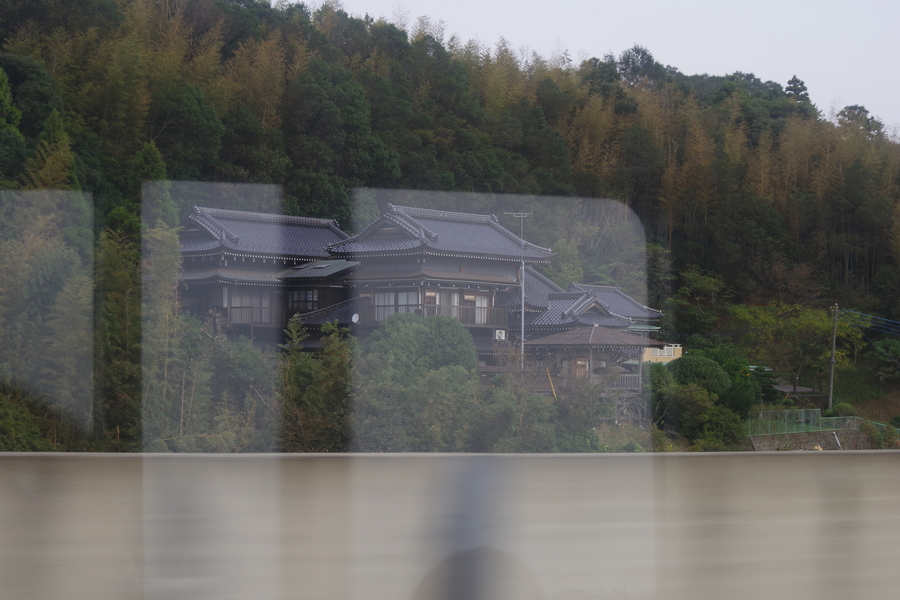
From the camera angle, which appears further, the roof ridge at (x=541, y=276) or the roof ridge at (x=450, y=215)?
the roof ridge at (x=541, y=276)

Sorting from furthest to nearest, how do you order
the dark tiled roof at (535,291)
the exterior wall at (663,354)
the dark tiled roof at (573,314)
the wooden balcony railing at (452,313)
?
1. the exterior wall at (663,354)
2. the dark tiled roof at (573,314)
3. the dark tiled roof at (535,291)
4. the wooden balcony railing at (452,313)

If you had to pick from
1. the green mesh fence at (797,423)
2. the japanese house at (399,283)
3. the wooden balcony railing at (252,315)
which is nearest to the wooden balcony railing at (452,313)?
the japanese house at (399,283)

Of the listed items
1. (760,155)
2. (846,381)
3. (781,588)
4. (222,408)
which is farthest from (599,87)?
(781,588)

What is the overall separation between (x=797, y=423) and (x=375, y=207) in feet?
21.6

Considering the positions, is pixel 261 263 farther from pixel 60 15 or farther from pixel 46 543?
pixel 46 543

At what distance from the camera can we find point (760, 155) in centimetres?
1311

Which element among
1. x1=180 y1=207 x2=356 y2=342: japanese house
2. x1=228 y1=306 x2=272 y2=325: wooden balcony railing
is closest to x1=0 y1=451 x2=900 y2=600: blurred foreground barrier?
x1=180 y1=207 x2=356 y2=342: japanese house

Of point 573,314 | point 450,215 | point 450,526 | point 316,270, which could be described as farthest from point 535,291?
point 450,526

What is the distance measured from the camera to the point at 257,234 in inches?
392

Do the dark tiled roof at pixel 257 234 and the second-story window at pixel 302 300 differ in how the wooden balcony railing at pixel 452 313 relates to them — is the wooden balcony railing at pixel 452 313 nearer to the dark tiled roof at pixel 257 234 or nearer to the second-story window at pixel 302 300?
the second-story window at pixel 302 300

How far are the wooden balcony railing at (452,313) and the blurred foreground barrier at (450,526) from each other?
8.00 m

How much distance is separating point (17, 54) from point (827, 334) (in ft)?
43.1

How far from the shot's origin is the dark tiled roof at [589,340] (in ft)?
31.4

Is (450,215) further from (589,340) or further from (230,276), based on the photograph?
(230,276)
